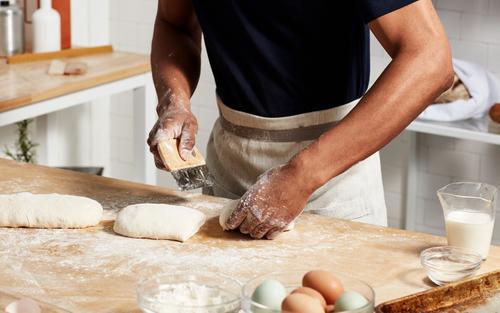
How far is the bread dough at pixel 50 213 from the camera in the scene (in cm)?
187

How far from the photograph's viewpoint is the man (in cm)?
178

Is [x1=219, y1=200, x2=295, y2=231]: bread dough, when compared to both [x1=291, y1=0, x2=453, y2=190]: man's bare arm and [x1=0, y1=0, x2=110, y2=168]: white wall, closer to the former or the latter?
[x1=291, y1=0, x2=453, y2=190]: man's bare arm

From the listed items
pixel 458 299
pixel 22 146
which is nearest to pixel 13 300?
pixel 458 299

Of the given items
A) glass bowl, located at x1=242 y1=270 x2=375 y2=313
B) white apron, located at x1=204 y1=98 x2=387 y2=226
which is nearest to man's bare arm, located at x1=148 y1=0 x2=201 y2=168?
white apron, located at x1=204 y1=98 x2=387 y2=226

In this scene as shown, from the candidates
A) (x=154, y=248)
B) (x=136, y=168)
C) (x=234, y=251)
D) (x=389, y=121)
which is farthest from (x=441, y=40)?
(x=136, y=168)

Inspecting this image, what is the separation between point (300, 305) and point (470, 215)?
615 millimetres

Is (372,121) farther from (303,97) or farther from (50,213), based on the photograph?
(50,213)

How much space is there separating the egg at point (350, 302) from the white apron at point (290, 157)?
81cm

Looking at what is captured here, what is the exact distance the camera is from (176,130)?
6.75ft

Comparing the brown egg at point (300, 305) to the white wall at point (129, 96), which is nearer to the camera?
the brown egg at point (300, 305)

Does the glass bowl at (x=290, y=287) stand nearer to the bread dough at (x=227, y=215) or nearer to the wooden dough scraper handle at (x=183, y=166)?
the bread dough at (x=227, y=215)

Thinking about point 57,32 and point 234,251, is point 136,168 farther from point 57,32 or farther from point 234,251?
point 234,251

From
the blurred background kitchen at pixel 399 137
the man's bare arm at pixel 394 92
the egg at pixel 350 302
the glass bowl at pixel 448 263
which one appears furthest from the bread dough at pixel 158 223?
the blurred background kitchen at pixel 399 137

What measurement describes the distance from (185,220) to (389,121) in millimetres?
435
